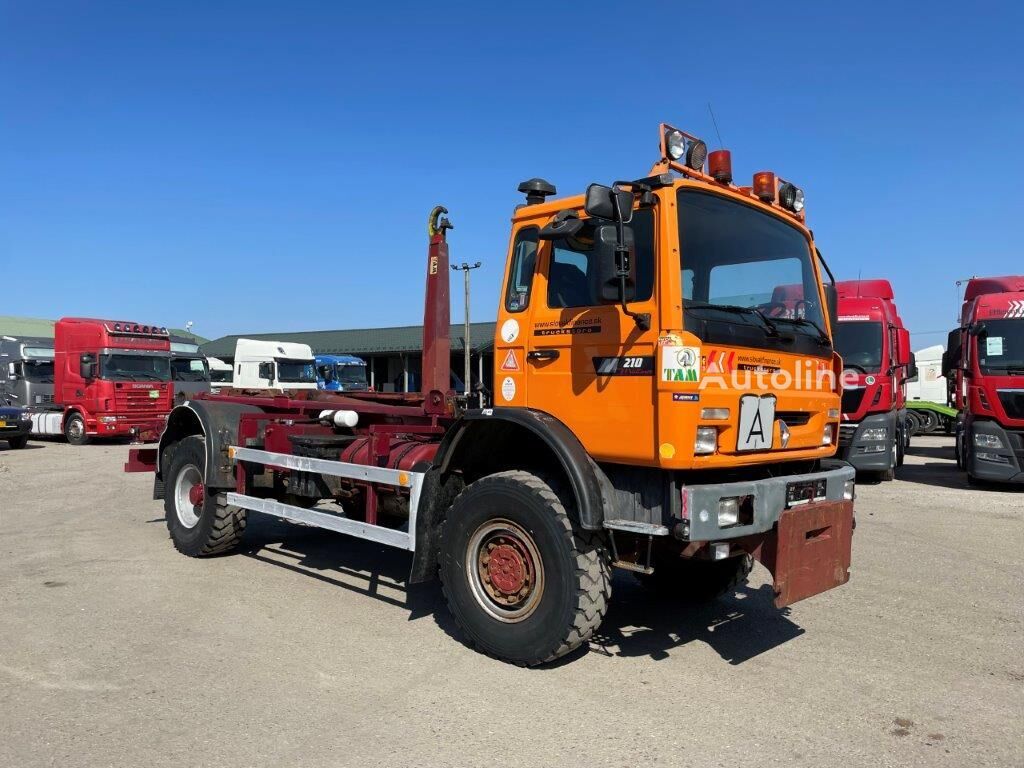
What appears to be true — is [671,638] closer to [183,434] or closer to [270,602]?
[270,602]

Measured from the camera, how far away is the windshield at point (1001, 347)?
12.2 metres

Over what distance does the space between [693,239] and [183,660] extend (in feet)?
12.6

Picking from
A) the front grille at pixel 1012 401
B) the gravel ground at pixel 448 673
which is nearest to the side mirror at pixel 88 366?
the gravel ground at pixel 448 673

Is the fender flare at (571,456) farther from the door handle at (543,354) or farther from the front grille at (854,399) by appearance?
the front grille at (854,399)

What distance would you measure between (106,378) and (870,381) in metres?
17.9

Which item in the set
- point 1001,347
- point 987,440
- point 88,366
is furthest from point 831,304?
point 88,366

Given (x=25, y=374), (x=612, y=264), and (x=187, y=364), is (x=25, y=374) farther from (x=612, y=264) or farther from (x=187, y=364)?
(x=612, y=264)

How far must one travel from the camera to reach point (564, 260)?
4.75 meters

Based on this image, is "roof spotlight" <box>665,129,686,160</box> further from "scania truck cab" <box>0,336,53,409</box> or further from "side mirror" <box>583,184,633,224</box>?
"scania truck cab" <box>0,336,53,409</box>

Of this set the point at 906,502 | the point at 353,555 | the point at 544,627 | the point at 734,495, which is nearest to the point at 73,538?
the point at 353,555

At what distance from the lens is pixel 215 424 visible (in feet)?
23.0

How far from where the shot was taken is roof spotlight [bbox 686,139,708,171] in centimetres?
469

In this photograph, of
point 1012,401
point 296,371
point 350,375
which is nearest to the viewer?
point 1012,401

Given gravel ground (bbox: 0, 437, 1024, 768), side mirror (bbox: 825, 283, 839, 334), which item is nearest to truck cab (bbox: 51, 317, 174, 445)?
gravel ground (bbox: 0, 437, 1024, 768)
